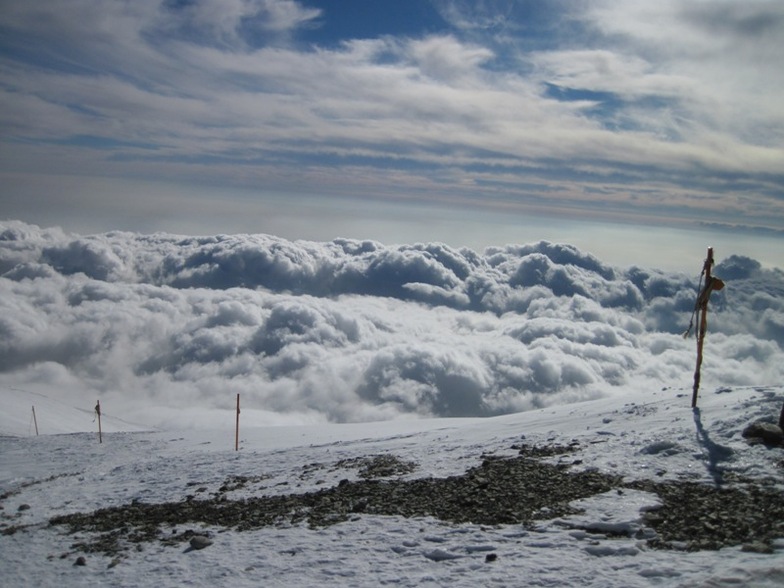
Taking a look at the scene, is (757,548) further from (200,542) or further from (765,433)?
(200,542)

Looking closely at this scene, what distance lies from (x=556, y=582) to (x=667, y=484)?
528 centimetres

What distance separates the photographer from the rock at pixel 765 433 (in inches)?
510

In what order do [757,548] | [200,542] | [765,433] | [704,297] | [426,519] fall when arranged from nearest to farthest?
[757,548] < [200,542] < [426,519] < [765,433] < [704,297]

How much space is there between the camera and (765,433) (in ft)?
43.2

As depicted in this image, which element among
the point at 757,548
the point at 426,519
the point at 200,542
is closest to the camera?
the point at 757,548

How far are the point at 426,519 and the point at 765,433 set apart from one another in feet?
29.3

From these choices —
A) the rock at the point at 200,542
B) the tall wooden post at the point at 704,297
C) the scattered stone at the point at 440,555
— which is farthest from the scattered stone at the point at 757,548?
the rock at the point at 200,542

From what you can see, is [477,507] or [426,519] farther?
[477,507]

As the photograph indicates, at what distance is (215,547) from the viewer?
35.8 feet

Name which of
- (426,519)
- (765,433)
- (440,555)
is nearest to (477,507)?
(426,519)

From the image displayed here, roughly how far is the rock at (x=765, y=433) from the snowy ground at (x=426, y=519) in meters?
0.36

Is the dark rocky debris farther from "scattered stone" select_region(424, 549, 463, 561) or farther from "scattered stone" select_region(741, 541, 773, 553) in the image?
"scattered stone" select_region(424, 549, 463, 561)

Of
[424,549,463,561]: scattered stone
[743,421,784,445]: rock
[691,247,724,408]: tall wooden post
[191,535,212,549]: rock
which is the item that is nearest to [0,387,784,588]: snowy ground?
[424,549,463,561]: scattered stone

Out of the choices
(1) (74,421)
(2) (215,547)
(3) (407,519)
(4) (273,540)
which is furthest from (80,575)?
(1) (74,421)
